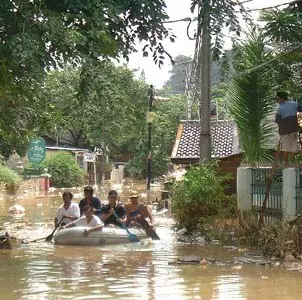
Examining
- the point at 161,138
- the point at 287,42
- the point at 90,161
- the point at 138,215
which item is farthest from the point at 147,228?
the point at 90,161

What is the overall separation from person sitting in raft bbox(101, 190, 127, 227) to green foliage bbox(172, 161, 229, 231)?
1.32 meters

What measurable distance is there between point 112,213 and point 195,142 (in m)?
8.59

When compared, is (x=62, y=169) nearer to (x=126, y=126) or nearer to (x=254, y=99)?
(x=126, y=126)

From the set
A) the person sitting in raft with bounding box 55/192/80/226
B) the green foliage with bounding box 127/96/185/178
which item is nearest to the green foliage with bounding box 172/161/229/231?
the person sitting in raft with bounding box 55/192/80/226

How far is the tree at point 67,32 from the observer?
270 inches

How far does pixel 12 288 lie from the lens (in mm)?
9141

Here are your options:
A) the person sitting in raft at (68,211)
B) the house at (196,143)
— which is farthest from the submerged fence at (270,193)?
the house at (196,143)

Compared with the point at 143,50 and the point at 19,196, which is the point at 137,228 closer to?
the point at 143,50

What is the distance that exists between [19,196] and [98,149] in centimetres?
2035

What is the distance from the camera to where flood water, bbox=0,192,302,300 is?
8750 millimetres

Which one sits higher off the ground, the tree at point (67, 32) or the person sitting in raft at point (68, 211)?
the tree at point (67, 32)

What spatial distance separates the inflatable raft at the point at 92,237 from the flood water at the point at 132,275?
0.92 ft

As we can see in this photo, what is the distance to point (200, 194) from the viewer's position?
1485 centimetres

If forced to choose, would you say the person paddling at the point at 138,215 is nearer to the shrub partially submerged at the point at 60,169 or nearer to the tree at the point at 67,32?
the tree at the point at 67,32
